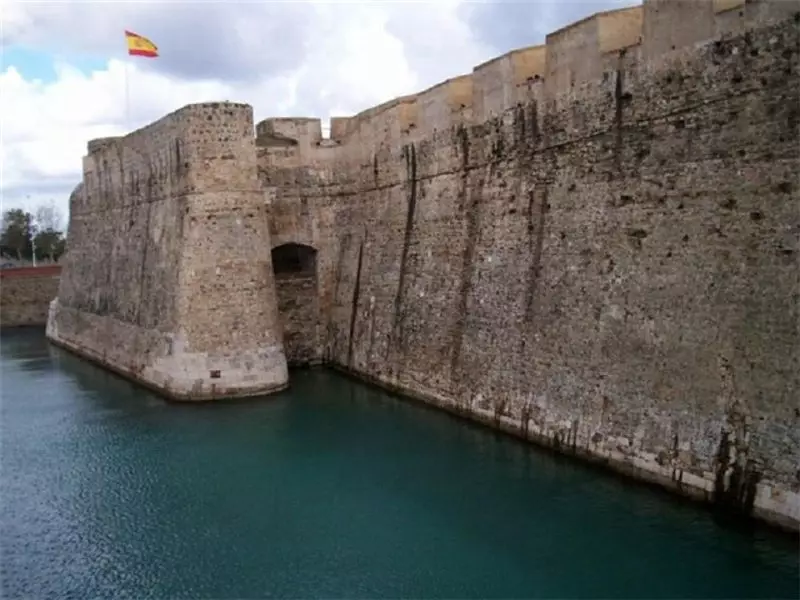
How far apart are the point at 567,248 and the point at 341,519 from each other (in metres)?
4.32

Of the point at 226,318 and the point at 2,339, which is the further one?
the point at 2,339

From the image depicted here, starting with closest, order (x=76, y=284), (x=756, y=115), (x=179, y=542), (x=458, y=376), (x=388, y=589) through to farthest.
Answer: (x=388, y=589) < (x=756, y=115) < (x=179, y=542) < (x=458, y=376) < (x=76, y=284)

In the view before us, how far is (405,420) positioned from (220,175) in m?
5.43

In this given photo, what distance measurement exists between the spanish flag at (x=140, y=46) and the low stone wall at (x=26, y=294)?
14.7 meters

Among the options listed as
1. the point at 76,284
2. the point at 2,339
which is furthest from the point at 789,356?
the point at 2,339

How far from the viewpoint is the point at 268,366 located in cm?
1439

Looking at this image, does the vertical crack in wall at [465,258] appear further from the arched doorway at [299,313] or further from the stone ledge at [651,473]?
the arched doorway at [299,313]

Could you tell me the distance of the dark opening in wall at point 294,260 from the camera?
17.8m

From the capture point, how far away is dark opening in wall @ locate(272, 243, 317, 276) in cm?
1784

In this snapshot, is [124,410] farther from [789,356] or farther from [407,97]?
[789,356]

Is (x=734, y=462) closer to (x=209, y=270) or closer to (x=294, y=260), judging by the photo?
(x=209, y=270)

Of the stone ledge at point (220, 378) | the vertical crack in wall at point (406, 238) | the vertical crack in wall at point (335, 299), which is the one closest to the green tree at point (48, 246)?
the vertical crack in wall at point (335, 299)

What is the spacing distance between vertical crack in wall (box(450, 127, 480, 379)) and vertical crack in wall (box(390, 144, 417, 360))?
1785mm

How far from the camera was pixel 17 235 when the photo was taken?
164 ft
